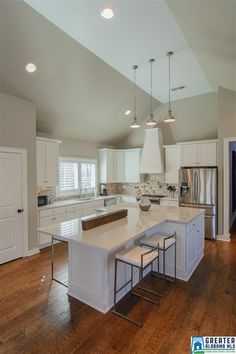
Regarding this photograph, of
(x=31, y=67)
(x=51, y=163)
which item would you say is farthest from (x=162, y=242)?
(x=31, y=67)

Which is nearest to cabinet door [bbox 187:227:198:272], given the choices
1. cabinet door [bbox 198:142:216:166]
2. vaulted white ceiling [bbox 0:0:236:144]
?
cabinet door [bbox 198:142:216:166]

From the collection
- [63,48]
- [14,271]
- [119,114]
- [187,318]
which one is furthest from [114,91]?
[187,318]

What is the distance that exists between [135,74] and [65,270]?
409cm

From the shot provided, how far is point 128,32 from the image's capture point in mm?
3000

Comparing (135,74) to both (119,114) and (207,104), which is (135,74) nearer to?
(119,114)

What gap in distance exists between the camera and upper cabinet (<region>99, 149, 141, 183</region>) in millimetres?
6711

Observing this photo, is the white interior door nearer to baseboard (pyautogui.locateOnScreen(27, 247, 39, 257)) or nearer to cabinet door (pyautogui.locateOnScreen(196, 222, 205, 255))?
baseboard (pyautogui.locateOnScreen(27, 247, 39, 257))

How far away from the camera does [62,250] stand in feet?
14.1

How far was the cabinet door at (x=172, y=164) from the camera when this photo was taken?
5.91 meters

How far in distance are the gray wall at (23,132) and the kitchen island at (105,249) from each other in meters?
1.57

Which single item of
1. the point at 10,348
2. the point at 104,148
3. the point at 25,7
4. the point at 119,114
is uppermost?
the point at 25,7

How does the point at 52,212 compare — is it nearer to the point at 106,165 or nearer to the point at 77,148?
the point at 77,148

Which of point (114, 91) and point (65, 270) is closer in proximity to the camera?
point (65, 270)

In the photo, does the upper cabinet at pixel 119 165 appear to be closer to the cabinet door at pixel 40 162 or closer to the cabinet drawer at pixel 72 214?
the cabinet drawer at pixel 72 214
